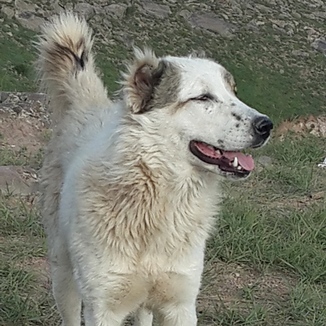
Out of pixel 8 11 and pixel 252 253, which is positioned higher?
pixel 252 253

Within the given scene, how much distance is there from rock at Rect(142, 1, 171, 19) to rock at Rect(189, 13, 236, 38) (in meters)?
0.76

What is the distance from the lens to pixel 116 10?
22.1 metres

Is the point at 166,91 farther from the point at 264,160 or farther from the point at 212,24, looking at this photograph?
the point at 212,24

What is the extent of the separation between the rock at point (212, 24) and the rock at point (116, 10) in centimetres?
211

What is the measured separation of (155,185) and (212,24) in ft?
A: 65.5


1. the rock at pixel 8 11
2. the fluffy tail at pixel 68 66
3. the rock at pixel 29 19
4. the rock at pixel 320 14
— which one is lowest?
the rock at pixel 320 14

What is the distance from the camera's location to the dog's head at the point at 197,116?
370 centimetres

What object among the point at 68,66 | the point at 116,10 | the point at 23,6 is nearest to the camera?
the point at 68,66

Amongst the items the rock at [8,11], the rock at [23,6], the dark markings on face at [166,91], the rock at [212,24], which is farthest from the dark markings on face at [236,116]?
the rock at [212,24]

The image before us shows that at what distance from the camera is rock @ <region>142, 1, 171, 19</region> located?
22828 millimetres

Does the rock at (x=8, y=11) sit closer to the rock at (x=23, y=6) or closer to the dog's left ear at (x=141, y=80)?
the rock at (x=23, y=6)

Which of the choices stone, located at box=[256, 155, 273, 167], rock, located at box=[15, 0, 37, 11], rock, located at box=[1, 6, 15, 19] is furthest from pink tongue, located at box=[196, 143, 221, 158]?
rock, located at box=[15, 0, 37, 11]

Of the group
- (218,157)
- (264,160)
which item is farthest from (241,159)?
(264,160)

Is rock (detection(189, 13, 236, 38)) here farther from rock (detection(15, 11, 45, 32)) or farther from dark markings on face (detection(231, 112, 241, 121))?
dark markings on face (detection(231, 112, 241, 121))
